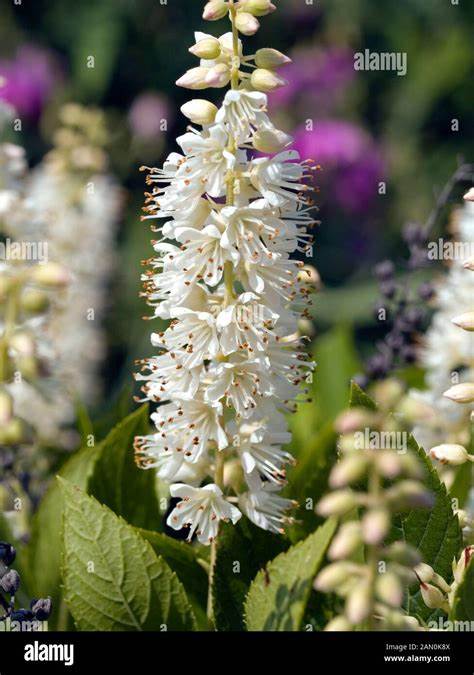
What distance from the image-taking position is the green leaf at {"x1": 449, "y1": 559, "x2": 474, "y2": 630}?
1320mm

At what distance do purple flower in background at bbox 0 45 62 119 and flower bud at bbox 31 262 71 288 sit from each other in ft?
9.94

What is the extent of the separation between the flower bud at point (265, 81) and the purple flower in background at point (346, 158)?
2.91 m

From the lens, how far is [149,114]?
452cm

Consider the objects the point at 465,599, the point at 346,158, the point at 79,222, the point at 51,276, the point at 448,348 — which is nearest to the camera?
the point at 465,599

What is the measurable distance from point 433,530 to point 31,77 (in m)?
3.67

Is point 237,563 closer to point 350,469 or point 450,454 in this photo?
point 450,454

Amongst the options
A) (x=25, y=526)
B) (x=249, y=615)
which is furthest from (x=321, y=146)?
(x=249, y=615)

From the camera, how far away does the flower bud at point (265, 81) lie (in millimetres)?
1459

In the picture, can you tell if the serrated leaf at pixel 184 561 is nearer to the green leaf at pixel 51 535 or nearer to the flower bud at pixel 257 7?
the green leaf at pixel 51 535

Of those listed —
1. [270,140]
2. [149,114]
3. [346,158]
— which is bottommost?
[270,140]

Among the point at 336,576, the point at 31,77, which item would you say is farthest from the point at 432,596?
the point at 31,77

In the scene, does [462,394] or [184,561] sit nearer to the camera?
[462,394]
